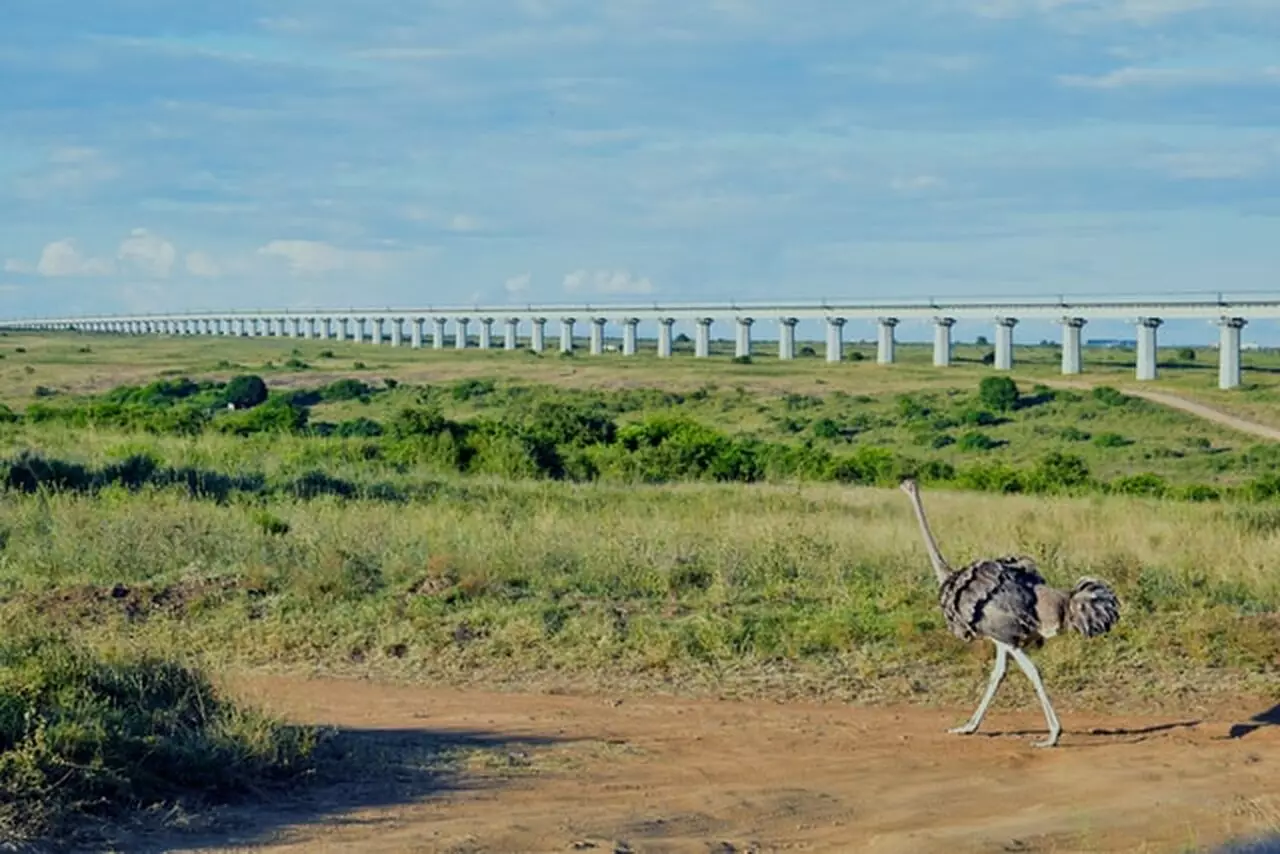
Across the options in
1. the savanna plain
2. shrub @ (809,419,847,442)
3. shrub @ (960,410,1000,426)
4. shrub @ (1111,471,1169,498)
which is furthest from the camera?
shrub @ (960,410,1000,426)

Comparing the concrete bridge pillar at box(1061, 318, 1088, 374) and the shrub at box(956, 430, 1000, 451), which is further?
the concrete bridge pillar at box(1061, 318, 1088, 374)

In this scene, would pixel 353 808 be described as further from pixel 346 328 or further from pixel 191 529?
pixel 346 328

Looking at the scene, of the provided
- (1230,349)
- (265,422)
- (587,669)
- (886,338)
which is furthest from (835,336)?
(587,669)

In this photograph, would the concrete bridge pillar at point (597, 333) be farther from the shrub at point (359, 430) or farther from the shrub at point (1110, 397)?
the shrub at point (359, 430)

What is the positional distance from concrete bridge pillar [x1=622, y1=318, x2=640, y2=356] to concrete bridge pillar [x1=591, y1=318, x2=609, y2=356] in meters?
3.60

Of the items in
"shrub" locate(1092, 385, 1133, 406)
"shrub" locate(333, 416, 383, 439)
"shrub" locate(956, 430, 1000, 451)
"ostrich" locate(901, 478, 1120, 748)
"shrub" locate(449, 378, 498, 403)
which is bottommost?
"shrub" locate(956, 430, 1000, 451)

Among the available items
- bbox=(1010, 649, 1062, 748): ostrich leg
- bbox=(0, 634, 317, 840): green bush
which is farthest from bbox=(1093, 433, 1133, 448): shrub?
bbox=(0, 634, 317, 840): green bush

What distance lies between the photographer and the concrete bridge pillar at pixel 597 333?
123125 millimetres

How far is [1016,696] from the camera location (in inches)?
472

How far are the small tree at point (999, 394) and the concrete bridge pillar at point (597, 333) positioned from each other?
5897cm

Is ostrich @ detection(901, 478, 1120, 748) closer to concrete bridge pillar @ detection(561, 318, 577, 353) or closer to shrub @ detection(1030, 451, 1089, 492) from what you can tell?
shrub @ detection(1030, 451, 1089, 492)

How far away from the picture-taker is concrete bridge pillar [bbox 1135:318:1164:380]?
75.3 m

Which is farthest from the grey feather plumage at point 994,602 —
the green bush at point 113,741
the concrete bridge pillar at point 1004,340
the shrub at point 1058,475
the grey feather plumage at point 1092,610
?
the concrete bridge pillar at point 1004,340

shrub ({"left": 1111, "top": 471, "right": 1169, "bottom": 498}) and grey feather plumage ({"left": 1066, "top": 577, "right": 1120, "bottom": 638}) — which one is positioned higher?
grey feather plumage ({"left": 1066, "top": 577, "right": 1120, "bottom": 638})
